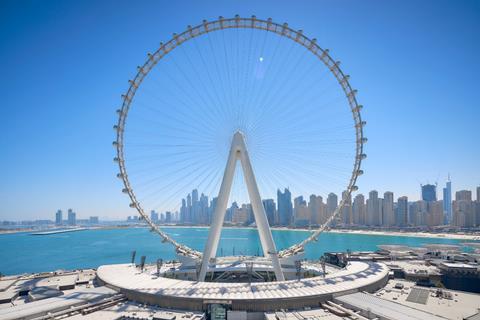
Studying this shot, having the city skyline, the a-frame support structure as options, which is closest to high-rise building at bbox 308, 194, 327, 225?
the city skyline

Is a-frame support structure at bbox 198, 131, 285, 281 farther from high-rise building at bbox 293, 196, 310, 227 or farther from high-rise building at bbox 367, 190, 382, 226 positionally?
high-rise building at bbox 367, 190, 382, 226

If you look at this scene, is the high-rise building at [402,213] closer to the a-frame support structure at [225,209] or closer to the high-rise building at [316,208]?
the high-rise building at [316,208]

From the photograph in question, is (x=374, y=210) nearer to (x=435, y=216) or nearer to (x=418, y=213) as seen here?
(x=418, y=213)

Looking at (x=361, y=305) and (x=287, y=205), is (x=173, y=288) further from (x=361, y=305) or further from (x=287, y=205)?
(x=287, y=205)

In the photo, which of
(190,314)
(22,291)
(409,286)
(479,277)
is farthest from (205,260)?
(479,277)

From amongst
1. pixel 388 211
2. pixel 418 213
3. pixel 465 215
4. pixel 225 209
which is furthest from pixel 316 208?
pixel 225 209

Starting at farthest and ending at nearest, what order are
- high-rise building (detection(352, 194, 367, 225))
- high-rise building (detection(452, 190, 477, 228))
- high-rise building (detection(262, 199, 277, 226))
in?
high-rise building (detection(352, 194, 367, 225)), high-rise building (detection(262, 199, 277, 226)), high-rise building (detection(452, 190, 477, 228))
